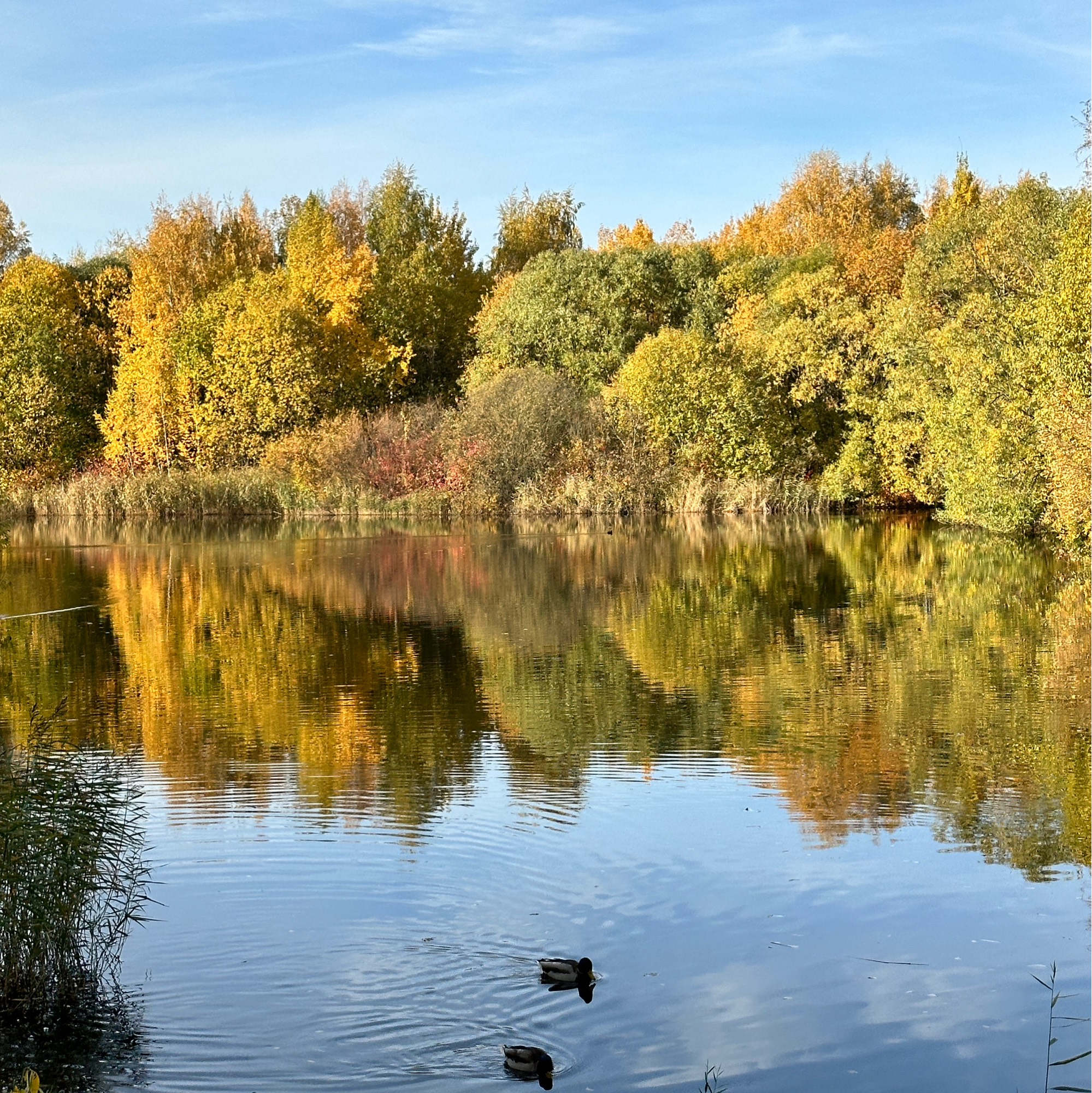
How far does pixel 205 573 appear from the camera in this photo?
88.0 ft

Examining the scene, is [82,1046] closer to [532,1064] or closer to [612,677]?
[532,1064]

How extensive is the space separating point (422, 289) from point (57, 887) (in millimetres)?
50909

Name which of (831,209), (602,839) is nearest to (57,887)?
(602,839)

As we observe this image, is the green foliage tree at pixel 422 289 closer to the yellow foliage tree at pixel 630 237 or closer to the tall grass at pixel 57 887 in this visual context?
the yellow foliage tree at pixel 630 237

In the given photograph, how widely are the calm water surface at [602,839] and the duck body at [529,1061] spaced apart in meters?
0.09

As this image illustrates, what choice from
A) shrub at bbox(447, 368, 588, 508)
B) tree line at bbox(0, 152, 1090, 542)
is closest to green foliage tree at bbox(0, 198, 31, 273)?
tree line at bbox(0, 152, 1090, 542)

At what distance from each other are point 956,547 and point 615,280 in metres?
23.1

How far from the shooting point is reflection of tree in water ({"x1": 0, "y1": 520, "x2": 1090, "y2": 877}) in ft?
33.7

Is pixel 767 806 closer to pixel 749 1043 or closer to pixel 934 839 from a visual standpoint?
pixel 934 839

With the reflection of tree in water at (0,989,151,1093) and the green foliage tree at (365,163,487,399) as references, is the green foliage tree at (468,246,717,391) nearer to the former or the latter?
the green foliage tree at (365,163,487,399)

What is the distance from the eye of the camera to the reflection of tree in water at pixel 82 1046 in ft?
18.8

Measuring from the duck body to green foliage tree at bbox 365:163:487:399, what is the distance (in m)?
48.0

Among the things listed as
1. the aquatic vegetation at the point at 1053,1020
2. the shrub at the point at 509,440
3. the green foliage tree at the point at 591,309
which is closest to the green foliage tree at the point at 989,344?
the shrub at the point at 509,440

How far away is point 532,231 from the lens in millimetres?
66812
